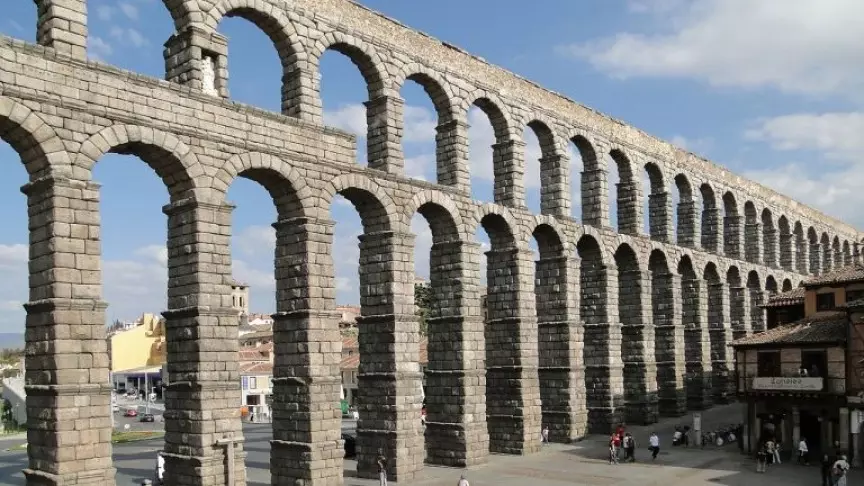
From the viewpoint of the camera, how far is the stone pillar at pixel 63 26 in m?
22.7

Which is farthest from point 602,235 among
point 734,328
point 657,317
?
point 734,328

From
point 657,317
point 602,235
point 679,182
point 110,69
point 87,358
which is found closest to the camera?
point 87,358

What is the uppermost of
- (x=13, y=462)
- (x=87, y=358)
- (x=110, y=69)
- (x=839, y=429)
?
(x=110, y=69)

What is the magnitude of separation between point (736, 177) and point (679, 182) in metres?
10.1

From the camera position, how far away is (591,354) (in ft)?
150

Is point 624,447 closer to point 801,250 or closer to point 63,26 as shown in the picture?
point 63,26

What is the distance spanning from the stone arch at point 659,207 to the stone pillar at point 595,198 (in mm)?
7831

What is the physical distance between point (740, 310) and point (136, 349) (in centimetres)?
7808

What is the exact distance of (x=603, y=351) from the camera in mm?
45062

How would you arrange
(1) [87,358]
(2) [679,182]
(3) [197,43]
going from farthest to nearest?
(2) [679,182] < (3) [197,43] < (1) [87,358]

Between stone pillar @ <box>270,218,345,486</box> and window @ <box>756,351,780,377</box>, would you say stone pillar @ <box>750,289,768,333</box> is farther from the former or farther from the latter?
stone pillar @ <box>270,218,345,486</box>

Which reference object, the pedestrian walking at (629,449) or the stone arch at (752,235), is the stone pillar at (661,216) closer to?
the stone arch at (752,235)

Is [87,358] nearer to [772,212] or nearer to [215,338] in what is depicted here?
[215,338]

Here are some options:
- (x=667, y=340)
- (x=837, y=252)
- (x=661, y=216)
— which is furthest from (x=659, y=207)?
(x=837, y=252)
